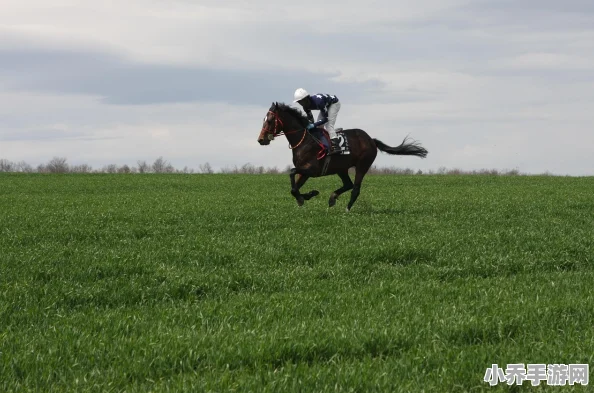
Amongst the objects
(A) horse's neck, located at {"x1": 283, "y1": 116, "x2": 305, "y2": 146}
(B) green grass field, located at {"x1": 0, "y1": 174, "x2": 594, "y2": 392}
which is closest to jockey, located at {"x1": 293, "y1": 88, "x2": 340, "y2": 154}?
(A) horse's neck, located at {"x1": 283, "y1": 116, "x2": 305, "y2": 146}

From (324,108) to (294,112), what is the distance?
39.6 inches

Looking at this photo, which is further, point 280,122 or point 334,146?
point 334,146

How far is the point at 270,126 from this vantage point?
19.6 m

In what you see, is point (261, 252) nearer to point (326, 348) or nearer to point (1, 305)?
point (1, 305)

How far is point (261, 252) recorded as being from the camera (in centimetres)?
1388

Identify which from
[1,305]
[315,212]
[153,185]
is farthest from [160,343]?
[153,185]

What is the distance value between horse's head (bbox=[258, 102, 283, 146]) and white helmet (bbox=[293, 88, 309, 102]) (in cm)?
73

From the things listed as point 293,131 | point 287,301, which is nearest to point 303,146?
point 293,131

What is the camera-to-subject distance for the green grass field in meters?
6.66

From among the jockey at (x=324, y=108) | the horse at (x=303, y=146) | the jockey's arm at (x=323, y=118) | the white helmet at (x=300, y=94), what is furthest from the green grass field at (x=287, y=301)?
the white helmet at (x=300, y=94)

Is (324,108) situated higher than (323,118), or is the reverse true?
(324,108)

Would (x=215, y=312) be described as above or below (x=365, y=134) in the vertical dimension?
below

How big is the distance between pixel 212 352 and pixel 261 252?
268 inches

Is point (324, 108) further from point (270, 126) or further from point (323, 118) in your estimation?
point (270, 126)
